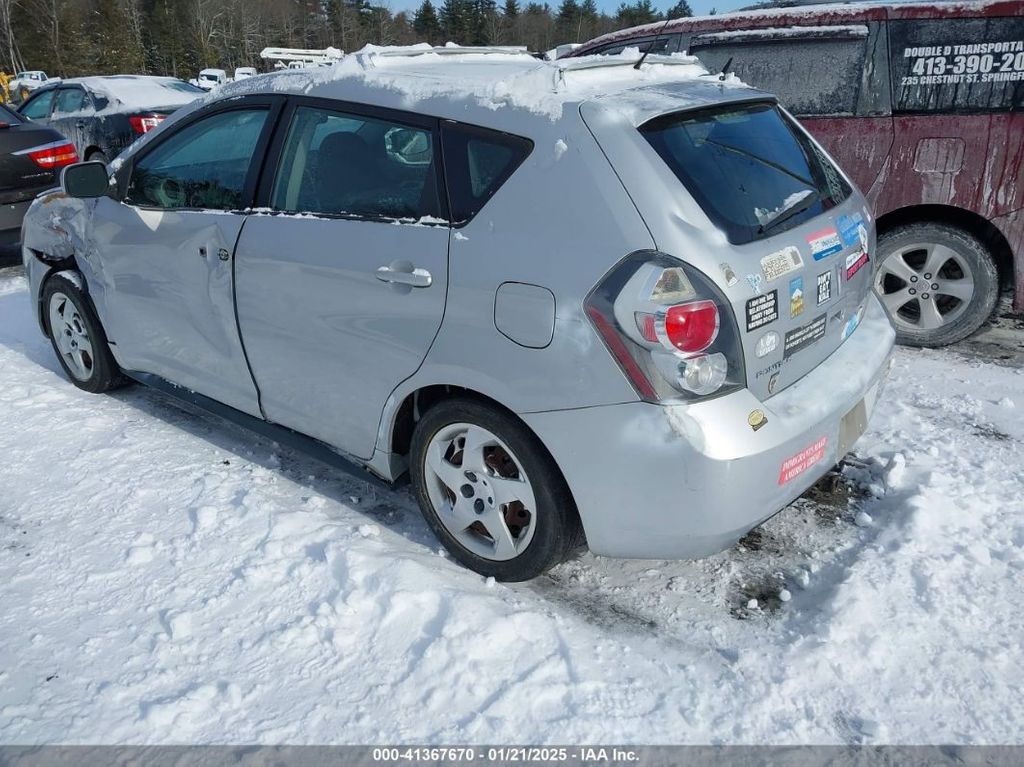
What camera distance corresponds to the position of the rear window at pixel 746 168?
252cm

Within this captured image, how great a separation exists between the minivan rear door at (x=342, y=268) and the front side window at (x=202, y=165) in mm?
212

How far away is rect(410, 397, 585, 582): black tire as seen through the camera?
8.56 ft

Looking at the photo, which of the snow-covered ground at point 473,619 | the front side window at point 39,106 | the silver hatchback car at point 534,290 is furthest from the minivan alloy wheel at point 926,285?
the front side window at point 39,106

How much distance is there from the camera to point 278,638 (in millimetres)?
2604

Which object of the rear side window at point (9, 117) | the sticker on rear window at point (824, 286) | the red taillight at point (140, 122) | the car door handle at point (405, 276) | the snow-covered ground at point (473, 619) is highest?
the rear side window at point (9, 117)

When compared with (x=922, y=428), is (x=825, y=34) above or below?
above

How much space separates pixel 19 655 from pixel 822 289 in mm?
2923

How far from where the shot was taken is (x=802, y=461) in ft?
8.41

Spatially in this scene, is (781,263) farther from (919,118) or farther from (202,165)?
(919,118)

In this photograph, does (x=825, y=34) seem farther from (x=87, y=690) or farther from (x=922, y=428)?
(x=87, y=690)

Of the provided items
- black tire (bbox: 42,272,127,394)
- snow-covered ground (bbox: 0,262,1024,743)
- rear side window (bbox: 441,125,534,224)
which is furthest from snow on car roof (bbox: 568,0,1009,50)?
black tire (bbox: 42,272,127,394)

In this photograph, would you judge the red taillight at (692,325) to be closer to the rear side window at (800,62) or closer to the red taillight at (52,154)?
the rear side window at (800,62)

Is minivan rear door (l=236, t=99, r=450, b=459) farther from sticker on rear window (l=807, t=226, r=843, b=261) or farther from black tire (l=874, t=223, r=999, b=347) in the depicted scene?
black tire (l=874, t=223, r=999, b=347)

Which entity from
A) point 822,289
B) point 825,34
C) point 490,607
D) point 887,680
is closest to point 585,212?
point 822,289
